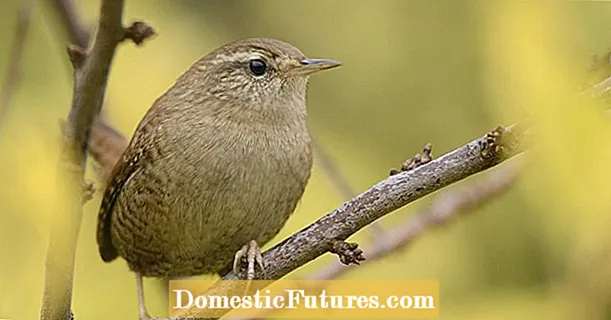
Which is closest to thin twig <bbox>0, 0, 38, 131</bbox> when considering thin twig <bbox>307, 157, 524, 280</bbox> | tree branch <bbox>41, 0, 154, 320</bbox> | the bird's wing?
the bird's wing

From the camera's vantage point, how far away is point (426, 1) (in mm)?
1549

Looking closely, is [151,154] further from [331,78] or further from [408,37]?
[408,37]

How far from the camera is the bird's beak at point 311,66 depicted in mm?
1506

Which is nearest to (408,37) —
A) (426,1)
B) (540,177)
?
(426,1)

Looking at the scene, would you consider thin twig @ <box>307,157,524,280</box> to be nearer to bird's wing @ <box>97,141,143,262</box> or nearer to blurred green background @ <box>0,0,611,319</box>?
A: blurred green background @ <box>0,0,611,319</box>

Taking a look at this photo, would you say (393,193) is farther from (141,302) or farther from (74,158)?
(141,302)

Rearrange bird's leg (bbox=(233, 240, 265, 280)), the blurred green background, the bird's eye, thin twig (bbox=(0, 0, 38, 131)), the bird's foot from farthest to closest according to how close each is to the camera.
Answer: the bird's eye < thin twig (bbox=(0, 0, 38, 131)) < bird's leg (bbox=(233, 240, 265, 280)) < the bird's foot < the blurred green background

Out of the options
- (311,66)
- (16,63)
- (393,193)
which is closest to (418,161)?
(393,193)

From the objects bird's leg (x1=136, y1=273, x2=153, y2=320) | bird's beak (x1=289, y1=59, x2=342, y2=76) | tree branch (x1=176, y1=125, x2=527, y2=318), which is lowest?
tree branch (x1=176, y1=125, x2=527, y2=318)

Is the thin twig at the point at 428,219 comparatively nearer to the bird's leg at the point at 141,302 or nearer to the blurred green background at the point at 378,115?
the blurred green background at the point at 378,115

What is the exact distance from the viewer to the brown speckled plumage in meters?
1.49

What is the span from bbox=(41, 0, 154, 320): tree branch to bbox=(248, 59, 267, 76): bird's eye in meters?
0.48

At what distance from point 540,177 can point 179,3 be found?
1.04 m

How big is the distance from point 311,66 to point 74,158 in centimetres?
54
